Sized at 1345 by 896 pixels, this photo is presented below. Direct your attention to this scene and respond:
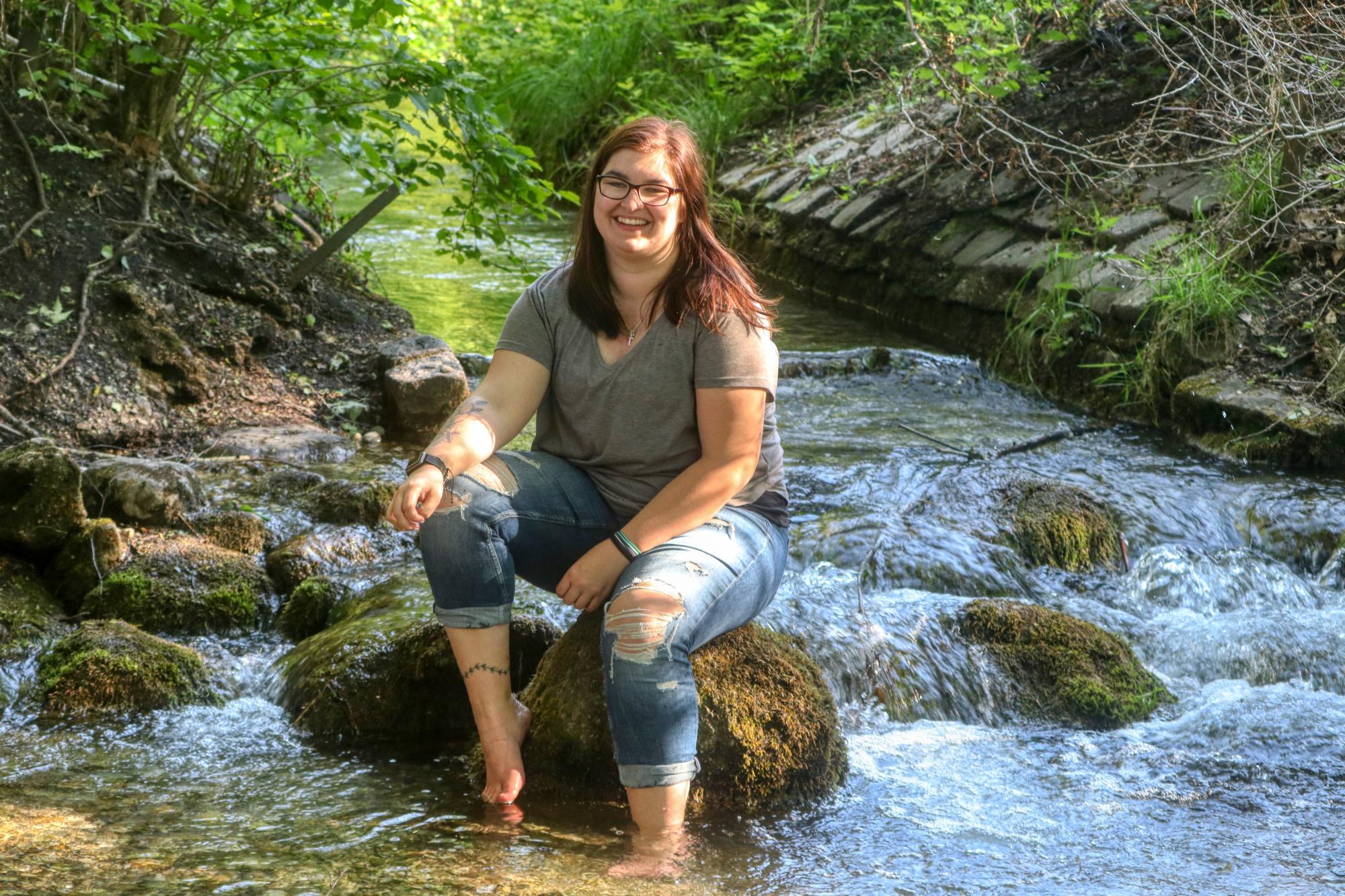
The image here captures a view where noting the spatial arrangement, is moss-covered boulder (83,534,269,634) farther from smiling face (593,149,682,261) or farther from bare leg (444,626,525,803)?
smiling face (593,149,682,261)

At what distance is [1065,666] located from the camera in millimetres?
3744

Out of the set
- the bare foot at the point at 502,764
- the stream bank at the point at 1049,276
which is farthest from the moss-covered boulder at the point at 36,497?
the stream bank at the point at 1049,276

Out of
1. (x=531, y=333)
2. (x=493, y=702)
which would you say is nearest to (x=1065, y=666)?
(x=493, y=702)

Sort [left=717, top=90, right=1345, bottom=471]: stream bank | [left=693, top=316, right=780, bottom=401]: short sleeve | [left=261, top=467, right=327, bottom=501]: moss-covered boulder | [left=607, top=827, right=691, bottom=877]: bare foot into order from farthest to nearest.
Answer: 1. [left=717, top=90, right=1345, bottom=471]: stream bank
2. [left=261, top=467, right=327, bottom=501]: moss-covered boulder
3. [left=693, top=316, right=780, bottom=401]: short sleeve
4. [left=607, top=827, right=691, bottom=877]: bare foot

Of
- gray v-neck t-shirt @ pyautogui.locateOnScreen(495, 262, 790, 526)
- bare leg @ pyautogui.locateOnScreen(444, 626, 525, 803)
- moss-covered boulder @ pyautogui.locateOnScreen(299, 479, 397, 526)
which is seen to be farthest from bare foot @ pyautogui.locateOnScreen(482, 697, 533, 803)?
moss-covered boulder @ pyautogui.locateOnScreen(299, 479, 397, 526)

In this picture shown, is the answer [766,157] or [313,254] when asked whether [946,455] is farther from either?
[766,157]

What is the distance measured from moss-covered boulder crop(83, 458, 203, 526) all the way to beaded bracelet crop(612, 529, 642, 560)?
209 centimetres

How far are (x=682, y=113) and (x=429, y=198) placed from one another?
2.62 m

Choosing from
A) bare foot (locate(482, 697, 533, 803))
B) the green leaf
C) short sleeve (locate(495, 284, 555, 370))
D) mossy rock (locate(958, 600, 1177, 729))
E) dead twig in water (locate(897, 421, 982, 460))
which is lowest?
mossy rock (locate(958, 600, 1177, 729))

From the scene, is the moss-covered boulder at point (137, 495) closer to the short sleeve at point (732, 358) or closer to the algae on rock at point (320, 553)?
the algae on rock at point (320, 553)

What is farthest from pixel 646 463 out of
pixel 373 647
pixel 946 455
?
Answer: pixel 946 455

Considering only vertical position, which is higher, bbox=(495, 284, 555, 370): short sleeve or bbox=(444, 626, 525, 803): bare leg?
bbox=(495, 284, 555, 370): short sleeve

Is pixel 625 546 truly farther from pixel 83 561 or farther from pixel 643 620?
pixel 83 561

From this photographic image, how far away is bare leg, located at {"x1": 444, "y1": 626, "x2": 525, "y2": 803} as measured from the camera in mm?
2871
